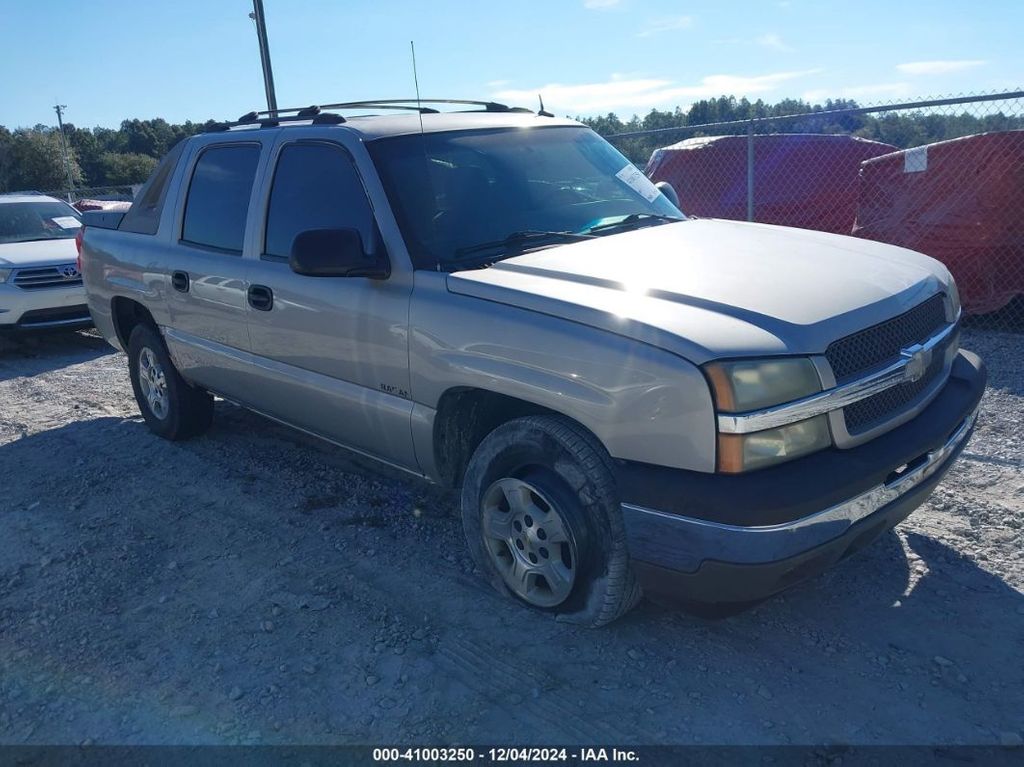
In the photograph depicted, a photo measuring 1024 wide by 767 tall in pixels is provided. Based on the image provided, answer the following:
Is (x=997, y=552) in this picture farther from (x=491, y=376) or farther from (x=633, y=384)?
(x=491, y=376)

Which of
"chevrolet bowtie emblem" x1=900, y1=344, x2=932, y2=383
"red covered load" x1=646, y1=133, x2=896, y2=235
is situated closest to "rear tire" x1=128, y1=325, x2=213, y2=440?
"chevrolet bowtie emblem" x1=900, y1=344, x2=932, y2=383

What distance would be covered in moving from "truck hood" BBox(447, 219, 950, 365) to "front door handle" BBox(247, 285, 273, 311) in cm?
128

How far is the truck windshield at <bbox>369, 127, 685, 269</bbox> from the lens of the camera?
12.1 feet

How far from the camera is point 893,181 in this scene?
7.85 metres

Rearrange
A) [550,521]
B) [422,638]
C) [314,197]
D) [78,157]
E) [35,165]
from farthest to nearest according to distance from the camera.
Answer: [78,157], [35,165], [314,197], [422,638], [550,521]

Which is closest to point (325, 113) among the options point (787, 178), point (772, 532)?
point (772, 532)

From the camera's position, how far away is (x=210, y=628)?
11.5ft

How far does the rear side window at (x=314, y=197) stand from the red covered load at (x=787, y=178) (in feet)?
19.4

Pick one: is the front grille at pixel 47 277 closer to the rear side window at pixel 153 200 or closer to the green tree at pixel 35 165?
the rear side window at pixel 153 200

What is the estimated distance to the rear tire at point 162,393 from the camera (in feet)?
18.5

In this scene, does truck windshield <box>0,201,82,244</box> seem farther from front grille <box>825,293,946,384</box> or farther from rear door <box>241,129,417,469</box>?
front grille <box>825,293,946,384</box>

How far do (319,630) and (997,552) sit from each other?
2.93 meters

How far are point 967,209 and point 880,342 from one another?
5.26 meters

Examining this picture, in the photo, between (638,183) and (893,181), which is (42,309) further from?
(893,181)
